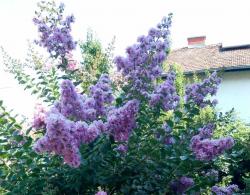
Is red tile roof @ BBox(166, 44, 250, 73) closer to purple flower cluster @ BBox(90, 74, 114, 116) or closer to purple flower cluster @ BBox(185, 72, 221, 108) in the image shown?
purple flower cluster @ BBox(185, 72, 221, 108)

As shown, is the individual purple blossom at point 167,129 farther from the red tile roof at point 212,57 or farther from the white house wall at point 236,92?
the white house wall at point 236,92

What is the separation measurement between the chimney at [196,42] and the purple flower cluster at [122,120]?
1886 cm

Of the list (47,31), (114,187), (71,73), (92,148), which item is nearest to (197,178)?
(114,187)

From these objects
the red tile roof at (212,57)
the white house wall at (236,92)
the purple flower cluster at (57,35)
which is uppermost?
the red tile roof at (212,57)

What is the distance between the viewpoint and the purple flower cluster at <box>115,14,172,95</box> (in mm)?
2723

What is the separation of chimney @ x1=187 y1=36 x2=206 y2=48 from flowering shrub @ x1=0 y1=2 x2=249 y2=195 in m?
18.1

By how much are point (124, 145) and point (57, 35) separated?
3.44 feet

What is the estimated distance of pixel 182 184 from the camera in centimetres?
254

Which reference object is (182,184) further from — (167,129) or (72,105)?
(72,105)

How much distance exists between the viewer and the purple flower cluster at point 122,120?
2174 mm

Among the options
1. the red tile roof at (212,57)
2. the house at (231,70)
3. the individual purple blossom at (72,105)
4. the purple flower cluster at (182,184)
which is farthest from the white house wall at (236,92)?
the individual purple blossom at (72,105)

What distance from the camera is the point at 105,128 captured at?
7.19 ft

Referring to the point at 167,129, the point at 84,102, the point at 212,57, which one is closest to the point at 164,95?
the point at 167,129

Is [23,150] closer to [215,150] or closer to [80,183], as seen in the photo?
[80,183]
